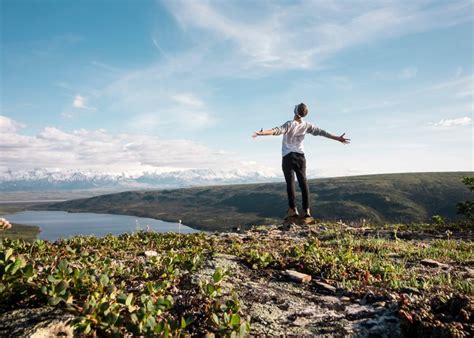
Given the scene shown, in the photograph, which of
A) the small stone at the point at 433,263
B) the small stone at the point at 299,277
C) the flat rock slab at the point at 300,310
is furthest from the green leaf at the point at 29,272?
the small stone at the point at 433,263

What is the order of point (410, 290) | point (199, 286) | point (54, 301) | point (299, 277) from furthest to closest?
1. point (299, 277)
2. point (410, 290)
3. point (199, 286)
4. point (54, 301)

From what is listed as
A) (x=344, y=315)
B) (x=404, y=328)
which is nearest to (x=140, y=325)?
(x=344, y=315)

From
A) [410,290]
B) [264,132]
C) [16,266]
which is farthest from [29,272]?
[264,132]

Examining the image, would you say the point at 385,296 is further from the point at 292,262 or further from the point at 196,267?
the point at 196,267

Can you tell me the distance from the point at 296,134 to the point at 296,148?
0.58 meters

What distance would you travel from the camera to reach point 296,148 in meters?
15.0

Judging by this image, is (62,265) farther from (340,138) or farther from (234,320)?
(340,138)

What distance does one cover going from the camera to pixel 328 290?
218 inches

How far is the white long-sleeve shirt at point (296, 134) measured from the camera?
14.9 meters

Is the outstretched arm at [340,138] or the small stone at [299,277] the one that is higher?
the outstretched arm at [340,138]

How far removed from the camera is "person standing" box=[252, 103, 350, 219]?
1481 centimetres

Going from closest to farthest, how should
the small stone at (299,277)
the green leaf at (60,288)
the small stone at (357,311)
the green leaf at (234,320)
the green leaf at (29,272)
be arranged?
the green leaf at (234,320) < the green leaf at (60,288) < the green leaf at (29,272) < the small stone at (357,311) < the small stone at (299,277)

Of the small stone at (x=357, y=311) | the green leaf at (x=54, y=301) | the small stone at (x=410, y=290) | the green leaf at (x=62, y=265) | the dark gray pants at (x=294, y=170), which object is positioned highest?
the dark gray pants at (x=294, y=170)

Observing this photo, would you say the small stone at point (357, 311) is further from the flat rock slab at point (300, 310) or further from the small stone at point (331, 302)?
the small stone at point (331, 302)
